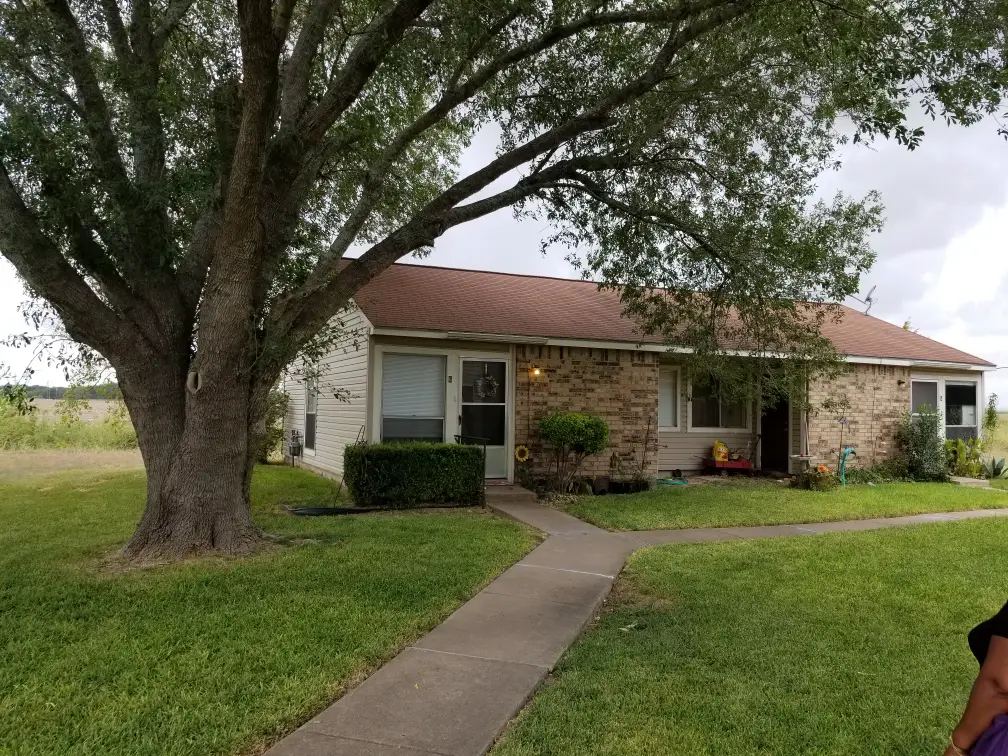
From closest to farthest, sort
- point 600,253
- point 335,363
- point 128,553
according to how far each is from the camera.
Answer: point 128,553, point 600,253, point 335,363

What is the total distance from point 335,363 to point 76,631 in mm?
9204

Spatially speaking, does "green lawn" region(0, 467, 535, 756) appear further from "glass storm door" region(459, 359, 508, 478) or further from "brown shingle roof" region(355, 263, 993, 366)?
"brown shingle roof" region(355, 263, 993, 366)

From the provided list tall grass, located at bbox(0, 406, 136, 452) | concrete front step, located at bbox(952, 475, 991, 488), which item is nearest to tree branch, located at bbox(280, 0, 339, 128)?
tall grass, located at bbox(0, 406, 136, 452)

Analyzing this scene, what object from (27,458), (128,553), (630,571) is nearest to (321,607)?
(128,553)

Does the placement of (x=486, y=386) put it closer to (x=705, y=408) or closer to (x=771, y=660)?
(x=705, y=408)

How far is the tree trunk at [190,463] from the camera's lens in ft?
22.0

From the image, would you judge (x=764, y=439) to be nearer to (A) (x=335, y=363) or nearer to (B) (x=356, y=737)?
(A) (x=335, y=363)

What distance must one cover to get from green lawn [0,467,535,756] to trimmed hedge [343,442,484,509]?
1.17 m

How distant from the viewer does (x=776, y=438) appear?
15.4 meters

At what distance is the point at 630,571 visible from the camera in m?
6.79

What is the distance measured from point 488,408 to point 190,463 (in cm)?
601

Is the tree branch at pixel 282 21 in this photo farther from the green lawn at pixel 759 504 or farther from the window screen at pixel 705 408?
the window screen at pixel 705 408

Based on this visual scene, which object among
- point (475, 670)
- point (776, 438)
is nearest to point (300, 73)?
point (475, 670)

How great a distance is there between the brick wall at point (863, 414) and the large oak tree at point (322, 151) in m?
5.62
